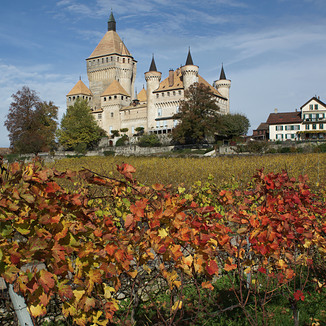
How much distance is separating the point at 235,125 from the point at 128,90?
29.4m

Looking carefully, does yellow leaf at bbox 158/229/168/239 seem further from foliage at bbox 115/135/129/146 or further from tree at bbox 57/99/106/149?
foliage at bbox 115/135/129/146

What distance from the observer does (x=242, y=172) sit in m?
16.2

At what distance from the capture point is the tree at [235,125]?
193 feet

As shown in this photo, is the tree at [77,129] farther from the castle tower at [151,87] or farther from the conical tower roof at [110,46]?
the conical tower roof at [110,46]

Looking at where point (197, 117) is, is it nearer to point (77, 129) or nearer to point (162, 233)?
point (77, 129)

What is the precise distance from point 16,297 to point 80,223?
2.50 feet

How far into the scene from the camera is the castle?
64.3 meters

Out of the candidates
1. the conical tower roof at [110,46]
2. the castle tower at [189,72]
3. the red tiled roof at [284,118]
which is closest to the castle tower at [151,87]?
the castle tower at [189,72]

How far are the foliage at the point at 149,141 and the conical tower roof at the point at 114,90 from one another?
57.6 ft

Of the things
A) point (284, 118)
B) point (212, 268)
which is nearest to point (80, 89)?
point (284, 118)

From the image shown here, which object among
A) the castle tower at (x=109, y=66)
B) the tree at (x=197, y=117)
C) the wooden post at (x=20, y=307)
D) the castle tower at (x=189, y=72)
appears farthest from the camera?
the castle tower at (x=109, y=66)

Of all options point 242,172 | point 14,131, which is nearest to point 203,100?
point 14,131

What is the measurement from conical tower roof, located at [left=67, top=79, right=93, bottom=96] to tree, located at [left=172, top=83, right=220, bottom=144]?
107 feet

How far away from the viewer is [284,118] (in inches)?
2489
